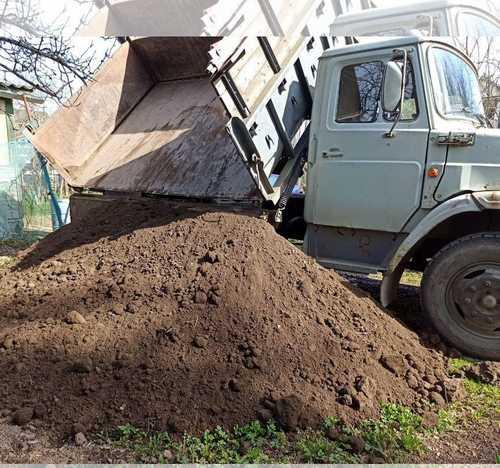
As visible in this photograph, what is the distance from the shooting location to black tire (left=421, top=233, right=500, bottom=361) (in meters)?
3.49

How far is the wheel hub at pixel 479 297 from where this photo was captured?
348 cm

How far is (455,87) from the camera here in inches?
153

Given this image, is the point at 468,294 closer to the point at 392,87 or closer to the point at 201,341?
the point at 392,87

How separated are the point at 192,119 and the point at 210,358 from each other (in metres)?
3.28

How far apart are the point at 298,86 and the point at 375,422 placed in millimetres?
2985

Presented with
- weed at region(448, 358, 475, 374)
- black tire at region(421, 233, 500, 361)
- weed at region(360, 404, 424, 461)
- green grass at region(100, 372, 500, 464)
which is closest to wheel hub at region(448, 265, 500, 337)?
black tire at region(421, 233, 500, 361)

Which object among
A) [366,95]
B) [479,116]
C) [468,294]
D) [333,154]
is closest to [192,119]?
[333,154]

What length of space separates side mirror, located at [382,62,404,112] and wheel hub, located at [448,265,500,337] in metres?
1.37

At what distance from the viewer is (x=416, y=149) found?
3.68 m

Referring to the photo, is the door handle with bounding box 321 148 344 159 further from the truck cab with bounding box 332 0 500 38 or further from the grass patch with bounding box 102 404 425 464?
the grass patch with bounding box 102 404 425 464

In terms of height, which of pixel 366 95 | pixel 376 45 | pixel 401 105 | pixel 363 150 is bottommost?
pixel 363 150

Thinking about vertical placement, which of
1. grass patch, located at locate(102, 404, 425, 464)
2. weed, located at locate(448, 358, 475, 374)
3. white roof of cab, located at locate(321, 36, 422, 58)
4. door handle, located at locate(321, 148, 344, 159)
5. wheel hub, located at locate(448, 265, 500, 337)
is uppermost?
white roof of cab, located at locate(321, 36, 422, 58)

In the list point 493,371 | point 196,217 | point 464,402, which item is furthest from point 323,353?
point 196,217

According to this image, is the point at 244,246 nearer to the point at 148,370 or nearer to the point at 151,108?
the point at 148,370
